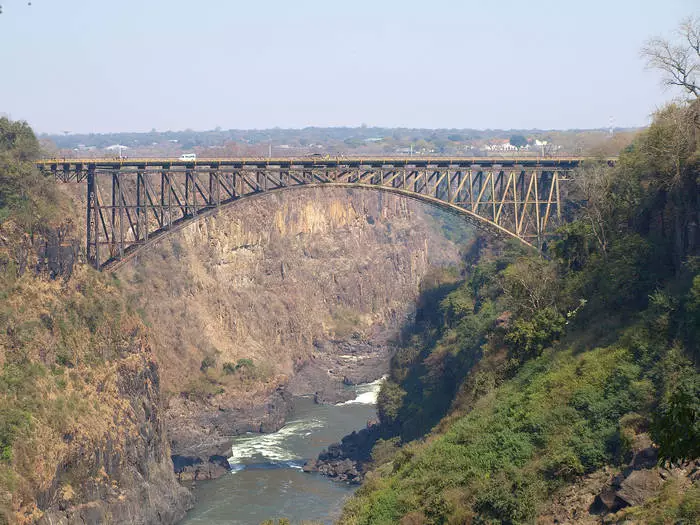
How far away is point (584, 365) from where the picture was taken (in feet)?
112

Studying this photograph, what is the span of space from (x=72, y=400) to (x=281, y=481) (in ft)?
47.1

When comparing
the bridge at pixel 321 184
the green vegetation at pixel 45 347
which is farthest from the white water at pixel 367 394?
the green vegetation at pixel 45 347

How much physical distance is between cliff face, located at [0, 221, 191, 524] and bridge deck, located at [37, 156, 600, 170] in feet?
16.7

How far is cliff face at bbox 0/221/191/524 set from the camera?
147 feet

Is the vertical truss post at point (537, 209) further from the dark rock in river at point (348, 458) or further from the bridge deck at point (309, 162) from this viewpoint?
the dark rock in river at point (348, 458)

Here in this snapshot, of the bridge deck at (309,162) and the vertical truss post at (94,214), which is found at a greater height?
the bridge deck at (309,162)

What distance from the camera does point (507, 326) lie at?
4444 cm

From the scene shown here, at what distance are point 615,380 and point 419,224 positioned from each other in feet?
291

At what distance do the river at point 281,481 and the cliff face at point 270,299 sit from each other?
2036 millimetres

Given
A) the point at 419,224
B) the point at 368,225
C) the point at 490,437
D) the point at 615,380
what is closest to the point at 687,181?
the point at 615,380

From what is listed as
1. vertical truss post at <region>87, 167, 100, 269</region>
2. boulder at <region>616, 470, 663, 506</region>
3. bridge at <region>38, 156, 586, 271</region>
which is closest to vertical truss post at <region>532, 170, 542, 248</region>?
bridge at <region>38, 156, 586, 271</region>

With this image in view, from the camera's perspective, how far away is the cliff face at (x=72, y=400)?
44781 mm

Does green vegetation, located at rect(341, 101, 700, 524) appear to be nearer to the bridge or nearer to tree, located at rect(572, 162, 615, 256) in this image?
tree, located at rect(572, 162, 615, 256)

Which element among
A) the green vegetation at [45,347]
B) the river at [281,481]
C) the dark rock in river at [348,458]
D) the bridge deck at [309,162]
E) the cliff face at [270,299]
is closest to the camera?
the green vegetation at [45,347]
